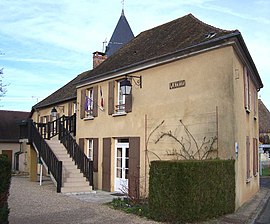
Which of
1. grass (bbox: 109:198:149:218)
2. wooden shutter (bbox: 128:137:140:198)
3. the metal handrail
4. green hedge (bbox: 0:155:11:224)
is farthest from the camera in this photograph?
the metal handrail

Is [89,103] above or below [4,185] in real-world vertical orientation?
above

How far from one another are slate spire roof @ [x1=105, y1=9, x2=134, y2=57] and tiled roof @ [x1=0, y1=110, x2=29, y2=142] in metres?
12.1

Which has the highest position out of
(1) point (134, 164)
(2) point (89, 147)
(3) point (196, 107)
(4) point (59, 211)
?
(3) point (196, 107)

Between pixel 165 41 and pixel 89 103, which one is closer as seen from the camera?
pixel 165 41

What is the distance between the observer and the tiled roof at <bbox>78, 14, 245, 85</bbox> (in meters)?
11.7

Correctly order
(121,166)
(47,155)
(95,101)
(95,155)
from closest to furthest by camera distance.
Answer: (121,166)
(47,155)
(95,155)
(95,101)

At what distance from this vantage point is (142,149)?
1323 centimetres

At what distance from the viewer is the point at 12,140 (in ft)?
112

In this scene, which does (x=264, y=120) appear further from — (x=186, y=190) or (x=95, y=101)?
(x=186, y=190)

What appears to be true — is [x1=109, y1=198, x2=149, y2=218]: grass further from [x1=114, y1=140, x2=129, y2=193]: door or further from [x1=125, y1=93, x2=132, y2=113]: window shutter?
[x1=125, y1=93, x2=132, y2=113]: window shutter

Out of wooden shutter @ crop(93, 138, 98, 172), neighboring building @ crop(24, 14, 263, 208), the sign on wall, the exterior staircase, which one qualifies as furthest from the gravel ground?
the sign on wall

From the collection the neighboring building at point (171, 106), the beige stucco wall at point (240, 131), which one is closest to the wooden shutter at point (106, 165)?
the neighboring building at point (171, 106)

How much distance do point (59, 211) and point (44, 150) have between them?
257 inches

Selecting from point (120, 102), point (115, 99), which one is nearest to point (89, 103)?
point (115, 99)
